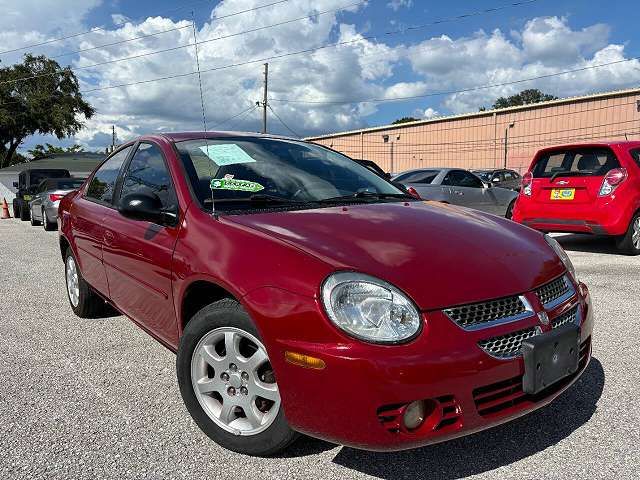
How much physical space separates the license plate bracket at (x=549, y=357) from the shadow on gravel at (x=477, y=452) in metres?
0.38

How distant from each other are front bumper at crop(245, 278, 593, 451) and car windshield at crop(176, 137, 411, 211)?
0.97 m

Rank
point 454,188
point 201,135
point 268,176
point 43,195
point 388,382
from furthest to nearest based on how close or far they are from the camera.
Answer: point 43,195
point 454,188
point 201,135
point 268,176
point 388,382

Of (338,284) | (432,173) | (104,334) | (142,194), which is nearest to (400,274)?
(338,284)

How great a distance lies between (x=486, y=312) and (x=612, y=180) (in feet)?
19.8

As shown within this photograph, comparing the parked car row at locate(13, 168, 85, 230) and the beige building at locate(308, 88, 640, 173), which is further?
the beige building at locate(308, 88, 640, 173)

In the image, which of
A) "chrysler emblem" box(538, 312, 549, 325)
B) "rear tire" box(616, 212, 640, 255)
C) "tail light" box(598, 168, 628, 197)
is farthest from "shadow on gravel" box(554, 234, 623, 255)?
"chrysler emblem" box(538, 312, 549, 325)

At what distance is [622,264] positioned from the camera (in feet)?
22.3

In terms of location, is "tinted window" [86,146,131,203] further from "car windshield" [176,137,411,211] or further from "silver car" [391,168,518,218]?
"silver car" [391,168,518,218]

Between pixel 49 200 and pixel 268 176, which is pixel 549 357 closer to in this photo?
pixel 268 176

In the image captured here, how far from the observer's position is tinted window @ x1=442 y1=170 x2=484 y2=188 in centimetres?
1034

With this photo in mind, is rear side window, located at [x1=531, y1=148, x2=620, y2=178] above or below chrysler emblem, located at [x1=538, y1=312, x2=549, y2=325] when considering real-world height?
above

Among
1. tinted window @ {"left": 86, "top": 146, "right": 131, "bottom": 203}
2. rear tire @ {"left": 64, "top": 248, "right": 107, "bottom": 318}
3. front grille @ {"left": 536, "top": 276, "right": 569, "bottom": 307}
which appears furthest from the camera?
rear tire @ {"left": 64, "top": 248, "right": 107, "bottom": 318}

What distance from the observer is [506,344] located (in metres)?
2.06

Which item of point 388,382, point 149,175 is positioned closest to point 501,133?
point 149,175
